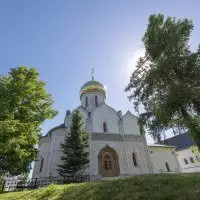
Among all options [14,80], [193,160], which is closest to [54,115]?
[14,80]

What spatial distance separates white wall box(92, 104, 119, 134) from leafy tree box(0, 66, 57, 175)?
9425 millimetres

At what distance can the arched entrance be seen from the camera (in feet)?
68.4

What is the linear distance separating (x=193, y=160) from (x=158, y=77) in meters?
30.1

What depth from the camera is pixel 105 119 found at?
2431 centimetres

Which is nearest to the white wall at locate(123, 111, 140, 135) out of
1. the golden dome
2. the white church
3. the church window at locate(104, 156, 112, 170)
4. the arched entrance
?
the white church

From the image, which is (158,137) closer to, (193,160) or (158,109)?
(158,109)

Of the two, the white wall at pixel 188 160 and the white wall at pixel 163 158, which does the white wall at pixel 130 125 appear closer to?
the white wall at pixel 163 158

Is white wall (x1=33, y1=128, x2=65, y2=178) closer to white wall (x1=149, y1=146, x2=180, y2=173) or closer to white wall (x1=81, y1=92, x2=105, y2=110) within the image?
white wall (x1=81, y1=92, x2=105, y2=110)

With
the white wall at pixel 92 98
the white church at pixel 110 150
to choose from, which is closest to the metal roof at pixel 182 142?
the white church at pixel 110 150

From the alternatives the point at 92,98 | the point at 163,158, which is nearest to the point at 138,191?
the point at 163,158

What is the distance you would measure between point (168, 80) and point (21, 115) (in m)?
9.64

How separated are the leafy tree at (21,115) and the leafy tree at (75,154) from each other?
493 centimetres

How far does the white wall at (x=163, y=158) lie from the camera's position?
24.9 metres

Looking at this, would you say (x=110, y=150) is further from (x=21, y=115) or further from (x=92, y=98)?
(x=21, y=115)
